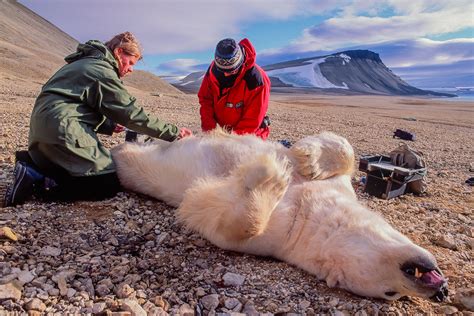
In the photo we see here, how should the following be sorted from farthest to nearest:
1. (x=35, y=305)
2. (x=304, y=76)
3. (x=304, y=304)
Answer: (x=304, y=76), (x=304, y=304), (x=35, y=305)

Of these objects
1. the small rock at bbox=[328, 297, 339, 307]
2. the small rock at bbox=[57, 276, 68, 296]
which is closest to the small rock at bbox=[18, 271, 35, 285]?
the small rock at bbox=[57, 276, 68, 296]

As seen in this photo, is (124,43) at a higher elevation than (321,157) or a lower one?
higher

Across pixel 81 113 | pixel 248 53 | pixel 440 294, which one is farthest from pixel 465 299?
pixel 248 53

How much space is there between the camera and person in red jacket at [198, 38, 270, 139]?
5.29 meters

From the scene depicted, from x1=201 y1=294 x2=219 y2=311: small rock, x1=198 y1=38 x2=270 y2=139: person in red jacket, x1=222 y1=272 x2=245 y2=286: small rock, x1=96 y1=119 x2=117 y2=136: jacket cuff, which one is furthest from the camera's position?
x1=198 y1=38 x2=270 y2=139: person in red jacket

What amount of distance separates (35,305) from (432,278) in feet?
7.23

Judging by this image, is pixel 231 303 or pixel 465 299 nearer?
pixel 231 303

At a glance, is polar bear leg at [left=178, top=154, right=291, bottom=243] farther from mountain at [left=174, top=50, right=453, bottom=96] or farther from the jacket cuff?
mountain at [left=174, top=50, right=453, bottom=96]

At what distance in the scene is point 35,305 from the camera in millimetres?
2139

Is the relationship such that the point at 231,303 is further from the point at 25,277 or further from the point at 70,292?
the point at 25,277

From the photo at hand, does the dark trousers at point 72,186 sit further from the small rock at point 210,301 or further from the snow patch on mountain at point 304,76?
the snow patch on mountain at point 304,76

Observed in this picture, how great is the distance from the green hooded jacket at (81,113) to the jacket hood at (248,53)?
6.22ft

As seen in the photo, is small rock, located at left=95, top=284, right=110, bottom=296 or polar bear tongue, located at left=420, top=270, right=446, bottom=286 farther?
small rock, located at left=95, top=284, right=110, bottom=296

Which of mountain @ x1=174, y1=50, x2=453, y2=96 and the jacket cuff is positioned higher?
mountain @ x1=174, y1=50, x2=453, y2=96
